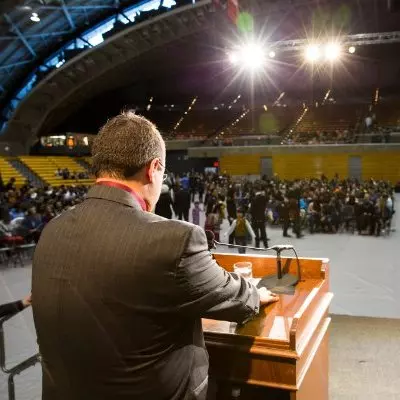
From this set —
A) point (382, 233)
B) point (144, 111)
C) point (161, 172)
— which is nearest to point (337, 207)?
point (382, 233)

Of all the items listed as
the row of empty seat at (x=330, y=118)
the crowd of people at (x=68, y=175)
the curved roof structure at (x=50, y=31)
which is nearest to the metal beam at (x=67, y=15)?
the curved roof structure at (x=50, y=31)

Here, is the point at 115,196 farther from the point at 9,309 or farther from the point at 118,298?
the point at 9,309

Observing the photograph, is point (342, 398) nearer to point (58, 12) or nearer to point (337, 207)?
point (337, 207)

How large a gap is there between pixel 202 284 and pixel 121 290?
0.20 meters

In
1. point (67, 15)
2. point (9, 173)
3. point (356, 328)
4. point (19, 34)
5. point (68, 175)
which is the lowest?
point (356, 328)

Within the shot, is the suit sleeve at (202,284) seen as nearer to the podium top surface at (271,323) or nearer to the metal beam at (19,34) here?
the podium top surface at (271,323)

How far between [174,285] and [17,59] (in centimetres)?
2515

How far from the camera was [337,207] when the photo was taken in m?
10.9

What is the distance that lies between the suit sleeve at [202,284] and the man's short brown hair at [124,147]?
253 millimetres

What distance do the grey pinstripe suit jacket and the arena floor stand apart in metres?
2.29

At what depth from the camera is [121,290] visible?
103 cm

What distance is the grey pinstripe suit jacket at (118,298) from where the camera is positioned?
1.03 meters

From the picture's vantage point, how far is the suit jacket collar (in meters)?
1.12

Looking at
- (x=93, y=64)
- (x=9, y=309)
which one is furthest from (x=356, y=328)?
(x=93, y=64)
